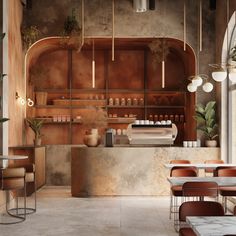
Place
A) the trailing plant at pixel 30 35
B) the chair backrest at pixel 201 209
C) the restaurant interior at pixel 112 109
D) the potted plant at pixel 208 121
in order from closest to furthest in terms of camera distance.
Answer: the chair backrest at pixel 201 209 < the restaurant interior at pixel 112 109 < the potted plant at pixel 208 121 < the trailing plant at pixel 30 35

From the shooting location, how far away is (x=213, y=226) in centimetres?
333

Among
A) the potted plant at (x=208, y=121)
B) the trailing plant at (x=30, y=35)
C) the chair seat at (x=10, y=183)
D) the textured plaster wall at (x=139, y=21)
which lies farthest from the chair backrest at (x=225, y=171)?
the trailing plant at (x=30, y=35)

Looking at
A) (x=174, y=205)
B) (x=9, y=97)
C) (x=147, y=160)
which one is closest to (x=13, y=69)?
(x=9, y=97)

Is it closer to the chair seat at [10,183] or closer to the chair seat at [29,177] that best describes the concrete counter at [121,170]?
the chair seat at [29,177]

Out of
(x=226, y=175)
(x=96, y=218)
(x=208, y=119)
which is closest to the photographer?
(x=226, y=175)

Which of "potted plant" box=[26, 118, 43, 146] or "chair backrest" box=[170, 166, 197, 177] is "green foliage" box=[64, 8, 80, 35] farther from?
"chair backrest" box=[170, 166, 197, 177]

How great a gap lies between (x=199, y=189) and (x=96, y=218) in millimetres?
2295

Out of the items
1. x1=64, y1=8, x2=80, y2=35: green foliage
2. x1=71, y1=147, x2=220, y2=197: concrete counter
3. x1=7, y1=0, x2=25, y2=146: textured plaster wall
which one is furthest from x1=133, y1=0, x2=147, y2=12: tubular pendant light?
x1=71, y1=147, x2=220, y2=197: concrete counter

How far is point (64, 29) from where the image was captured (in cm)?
1070

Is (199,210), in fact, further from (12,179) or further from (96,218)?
(12,179)

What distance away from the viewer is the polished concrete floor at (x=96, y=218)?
254 inches

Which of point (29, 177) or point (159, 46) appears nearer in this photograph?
point (29, 177)

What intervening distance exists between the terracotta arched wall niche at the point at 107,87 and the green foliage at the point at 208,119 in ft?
5.59

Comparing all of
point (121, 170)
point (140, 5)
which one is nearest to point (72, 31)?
point (140, 5)
